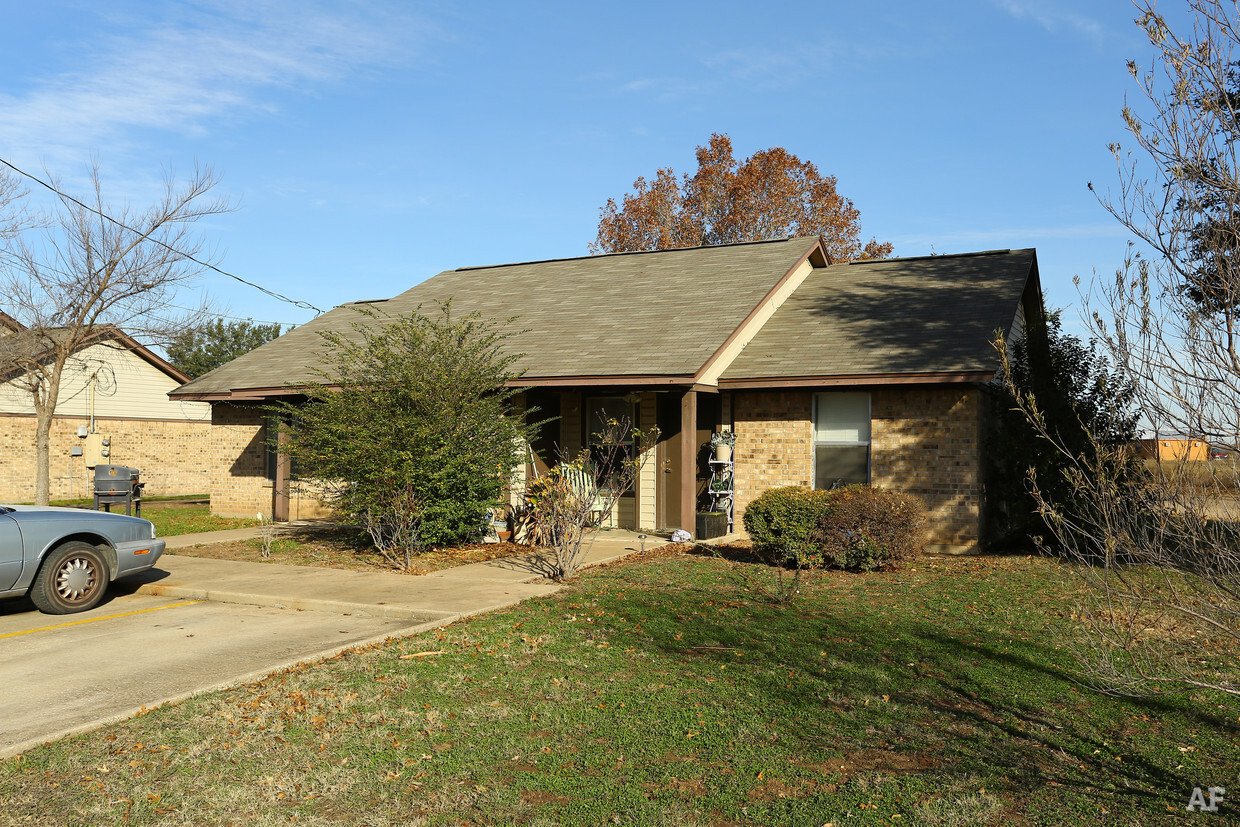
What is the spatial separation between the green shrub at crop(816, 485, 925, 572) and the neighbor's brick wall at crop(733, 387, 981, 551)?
93.9 inches

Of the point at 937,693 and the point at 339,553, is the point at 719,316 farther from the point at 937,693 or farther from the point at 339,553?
the point at 937,693

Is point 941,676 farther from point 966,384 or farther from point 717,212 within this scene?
point 717,212

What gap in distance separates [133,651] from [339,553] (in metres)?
6.16

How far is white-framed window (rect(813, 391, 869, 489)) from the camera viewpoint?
50.9 feet

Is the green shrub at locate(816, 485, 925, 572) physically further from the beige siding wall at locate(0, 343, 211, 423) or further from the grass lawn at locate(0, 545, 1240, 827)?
the beige siding wall at locate(0, 343, 211, 423)

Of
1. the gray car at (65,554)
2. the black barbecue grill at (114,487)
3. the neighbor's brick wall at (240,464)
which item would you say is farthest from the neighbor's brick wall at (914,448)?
the black barbecue grill at (114,487)

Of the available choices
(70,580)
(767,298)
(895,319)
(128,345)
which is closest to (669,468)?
(767,298)

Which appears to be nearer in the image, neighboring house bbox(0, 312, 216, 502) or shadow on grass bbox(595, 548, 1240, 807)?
shadow on grass bbox(595, 548, 1240, 807)

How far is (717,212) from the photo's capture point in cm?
4141

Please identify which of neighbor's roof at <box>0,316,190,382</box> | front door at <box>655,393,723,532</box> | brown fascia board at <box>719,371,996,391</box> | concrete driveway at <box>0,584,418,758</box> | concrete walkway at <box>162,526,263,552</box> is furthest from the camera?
neighbor's roof at <box>0,316,190,382</box>

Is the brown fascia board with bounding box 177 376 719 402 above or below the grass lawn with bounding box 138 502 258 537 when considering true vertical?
above

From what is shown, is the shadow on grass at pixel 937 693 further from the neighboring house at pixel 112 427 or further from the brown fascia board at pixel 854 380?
the neighboring house at pixel 112 427

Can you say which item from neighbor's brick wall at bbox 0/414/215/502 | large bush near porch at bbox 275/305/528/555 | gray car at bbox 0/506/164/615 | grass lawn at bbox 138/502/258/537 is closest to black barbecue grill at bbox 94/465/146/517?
grass lawn at bbox 138/502/258/537

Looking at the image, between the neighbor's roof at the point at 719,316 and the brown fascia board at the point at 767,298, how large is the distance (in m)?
0.04
